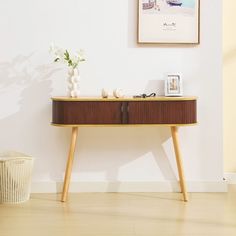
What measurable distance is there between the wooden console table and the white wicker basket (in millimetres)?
398

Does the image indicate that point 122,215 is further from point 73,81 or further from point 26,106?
point 26,106

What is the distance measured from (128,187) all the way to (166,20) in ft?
4.55

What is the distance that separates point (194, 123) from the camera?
154 inches

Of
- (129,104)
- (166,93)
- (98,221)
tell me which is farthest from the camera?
(166,93)

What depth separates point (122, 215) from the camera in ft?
11.4

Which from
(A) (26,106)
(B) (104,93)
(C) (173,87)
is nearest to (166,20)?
(C) (173,87)

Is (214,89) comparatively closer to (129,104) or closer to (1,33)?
(129,104)

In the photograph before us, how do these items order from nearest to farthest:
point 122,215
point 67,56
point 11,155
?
point 122,215, point 67,56, point 11,155

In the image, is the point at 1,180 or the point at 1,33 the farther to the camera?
the point at 1,33

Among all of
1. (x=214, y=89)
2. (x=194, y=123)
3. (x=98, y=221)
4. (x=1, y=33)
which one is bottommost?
(x=98, y=221)

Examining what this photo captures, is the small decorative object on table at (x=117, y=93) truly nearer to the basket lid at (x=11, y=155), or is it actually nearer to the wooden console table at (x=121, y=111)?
the wooden console table at (x=121, y=111)

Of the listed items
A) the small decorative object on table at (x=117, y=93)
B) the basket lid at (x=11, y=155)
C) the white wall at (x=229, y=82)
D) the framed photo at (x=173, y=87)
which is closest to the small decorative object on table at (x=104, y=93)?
the small decorative object on table at (x=117, y=93)

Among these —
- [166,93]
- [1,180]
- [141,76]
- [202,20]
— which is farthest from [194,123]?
[1,180]

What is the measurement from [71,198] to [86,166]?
34cm
